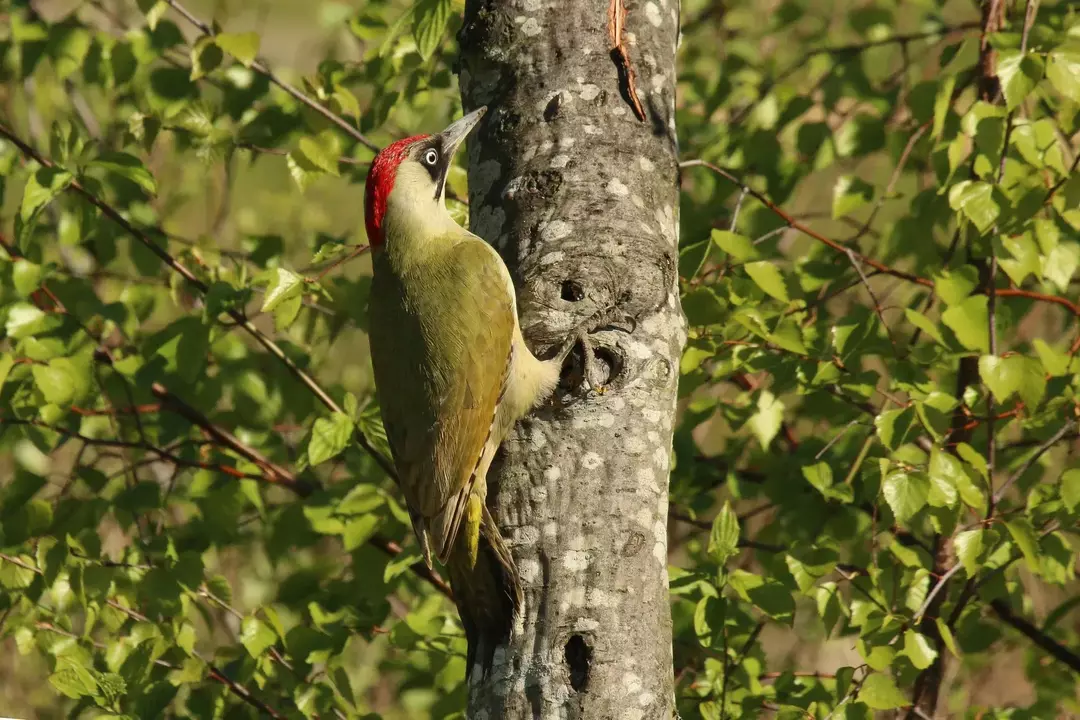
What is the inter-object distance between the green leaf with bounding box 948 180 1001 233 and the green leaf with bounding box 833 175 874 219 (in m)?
0.69

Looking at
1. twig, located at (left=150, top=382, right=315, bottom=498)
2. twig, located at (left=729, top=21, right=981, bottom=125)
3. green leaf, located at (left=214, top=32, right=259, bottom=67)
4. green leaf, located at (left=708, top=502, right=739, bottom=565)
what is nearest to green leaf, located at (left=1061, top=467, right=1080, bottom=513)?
green leaf, located at (left=708, top=502, right=739, bottom=565)

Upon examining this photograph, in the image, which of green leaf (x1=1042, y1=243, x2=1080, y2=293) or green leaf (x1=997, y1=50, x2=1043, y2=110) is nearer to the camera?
green leaf (x1=997, y1=50, x2=1043, y2=110)

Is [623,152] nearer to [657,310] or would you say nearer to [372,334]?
[657,310]

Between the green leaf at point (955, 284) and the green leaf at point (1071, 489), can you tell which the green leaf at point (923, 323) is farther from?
the green leaf at point (1071, 489)

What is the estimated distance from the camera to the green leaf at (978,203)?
3.24 metres

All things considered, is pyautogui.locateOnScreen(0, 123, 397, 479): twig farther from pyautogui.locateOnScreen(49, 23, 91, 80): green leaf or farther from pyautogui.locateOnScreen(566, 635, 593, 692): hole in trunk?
pyautogui.locateOnScreen(566, 635, 593, 692): hole in trunk

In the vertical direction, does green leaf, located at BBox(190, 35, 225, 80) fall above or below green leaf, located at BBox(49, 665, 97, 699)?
above

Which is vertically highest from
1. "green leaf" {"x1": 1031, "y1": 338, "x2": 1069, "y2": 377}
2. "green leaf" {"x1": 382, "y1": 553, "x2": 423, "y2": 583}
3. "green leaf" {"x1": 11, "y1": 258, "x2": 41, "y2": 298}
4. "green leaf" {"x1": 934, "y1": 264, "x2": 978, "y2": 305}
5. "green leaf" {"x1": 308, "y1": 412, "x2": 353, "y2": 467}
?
"green leaf" {"x1": 934, "y1": 264, "x2": 978, "y2": 305}

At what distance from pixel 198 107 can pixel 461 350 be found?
4.60 ft

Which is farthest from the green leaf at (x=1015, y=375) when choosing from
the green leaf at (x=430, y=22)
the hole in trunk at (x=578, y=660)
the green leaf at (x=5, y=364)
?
the green leaf at (x=5, y=364)

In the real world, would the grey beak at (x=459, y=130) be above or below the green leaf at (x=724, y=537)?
above

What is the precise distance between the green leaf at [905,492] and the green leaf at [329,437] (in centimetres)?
151

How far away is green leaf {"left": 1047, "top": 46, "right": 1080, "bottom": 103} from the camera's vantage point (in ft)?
10.3

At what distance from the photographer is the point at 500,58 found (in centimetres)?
300
